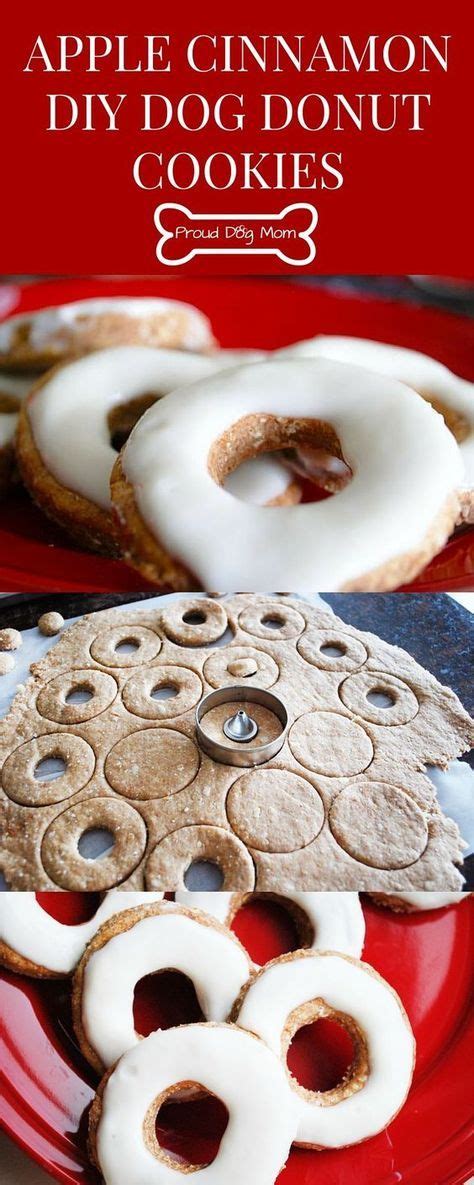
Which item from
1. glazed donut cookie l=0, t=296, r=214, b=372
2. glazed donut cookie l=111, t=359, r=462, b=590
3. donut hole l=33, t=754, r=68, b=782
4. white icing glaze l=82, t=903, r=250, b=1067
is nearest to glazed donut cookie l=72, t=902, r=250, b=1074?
white icing glaze l=82, t=903, r=250, b=1067

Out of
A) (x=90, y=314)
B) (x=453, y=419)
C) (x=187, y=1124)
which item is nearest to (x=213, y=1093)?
(x=187, y=1124)

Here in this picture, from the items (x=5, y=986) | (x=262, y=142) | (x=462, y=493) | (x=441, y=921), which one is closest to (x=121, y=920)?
(x=5, y=986)

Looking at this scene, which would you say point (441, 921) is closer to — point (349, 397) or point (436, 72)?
point (349, 397)

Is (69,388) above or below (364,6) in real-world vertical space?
below

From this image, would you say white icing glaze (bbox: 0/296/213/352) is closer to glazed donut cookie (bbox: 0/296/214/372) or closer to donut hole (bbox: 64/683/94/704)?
glazed donut cookie (bbox: 0/296/214/372)

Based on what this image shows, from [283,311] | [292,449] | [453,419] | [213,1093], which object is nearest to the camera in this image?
[213,1093]

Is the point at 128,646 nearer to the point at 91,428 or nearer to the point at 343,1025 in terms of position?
the point at 91,428
